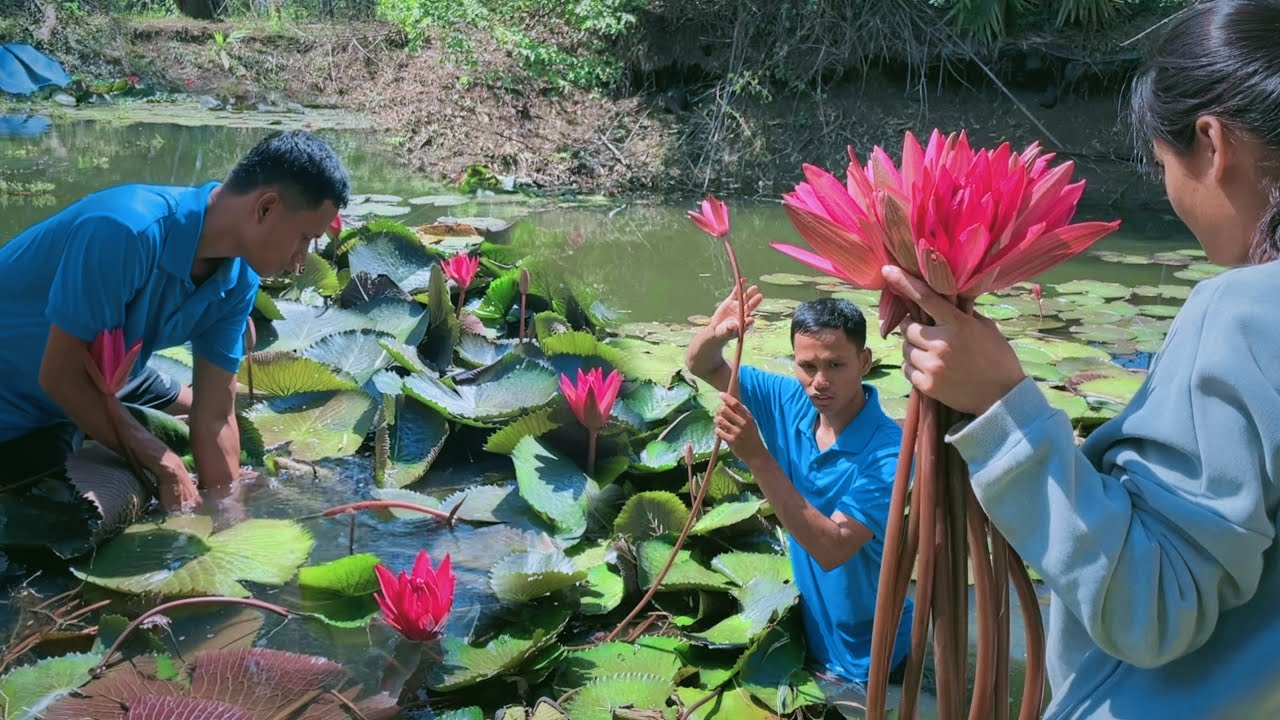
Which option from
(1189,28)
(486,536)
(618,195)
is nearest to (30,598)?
(486,536)

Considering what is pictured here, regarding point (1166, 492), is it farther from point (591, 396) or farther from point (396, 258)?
point (396, 258)

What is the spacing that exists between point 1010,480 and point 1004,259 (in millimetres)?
168

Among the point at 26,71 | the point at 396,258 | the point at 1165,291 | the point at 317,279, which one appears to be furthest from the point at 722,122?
the point at 26,71

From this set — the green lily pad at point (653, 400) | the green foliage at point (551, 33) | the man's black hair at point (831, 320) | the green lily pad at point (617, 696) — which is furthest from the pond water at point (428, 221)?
the green foliage at point (551, 33)

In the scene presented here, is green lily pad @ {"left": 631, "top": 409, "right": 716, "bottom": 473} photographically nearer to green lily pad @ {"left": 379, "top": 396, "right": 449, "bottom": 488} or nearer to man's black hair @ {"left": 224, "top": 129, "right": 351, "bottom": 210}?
green lily pad @ {"left": 379, "top": 396, "right": 449, "bottom": 488}

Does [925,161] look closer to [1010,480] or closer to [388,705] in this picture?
[1010,480]

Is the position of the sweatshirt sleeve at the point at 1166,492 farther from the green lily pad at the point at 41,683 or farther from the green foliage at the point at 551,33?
the green foliage at the point at 551,33

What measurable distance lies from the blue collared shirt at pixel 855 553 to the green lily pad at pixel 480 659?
454mm

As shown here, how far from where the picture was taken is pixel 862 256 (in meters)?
0.81

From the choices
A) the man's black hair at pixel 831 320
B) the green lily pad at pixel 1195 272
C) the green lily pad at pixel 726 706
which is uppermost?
the man's black hair at pixel 831 320

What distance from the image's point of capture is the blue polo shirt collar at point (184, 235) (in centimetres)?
212

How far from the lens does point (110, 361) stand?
5.67ft

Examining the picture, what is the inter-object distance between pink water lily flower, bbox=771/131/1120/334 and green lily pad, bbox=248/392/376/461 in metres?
1.94

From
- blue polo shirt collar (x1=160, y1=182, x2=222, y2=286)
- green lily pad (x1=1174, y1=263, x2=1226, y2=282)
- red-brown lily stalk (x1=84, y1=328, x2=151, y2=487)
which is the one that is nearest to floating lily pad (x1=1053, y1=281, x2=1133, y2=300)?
green lily pad (x1=1174, y1=263, x2=1226, y2=282)
